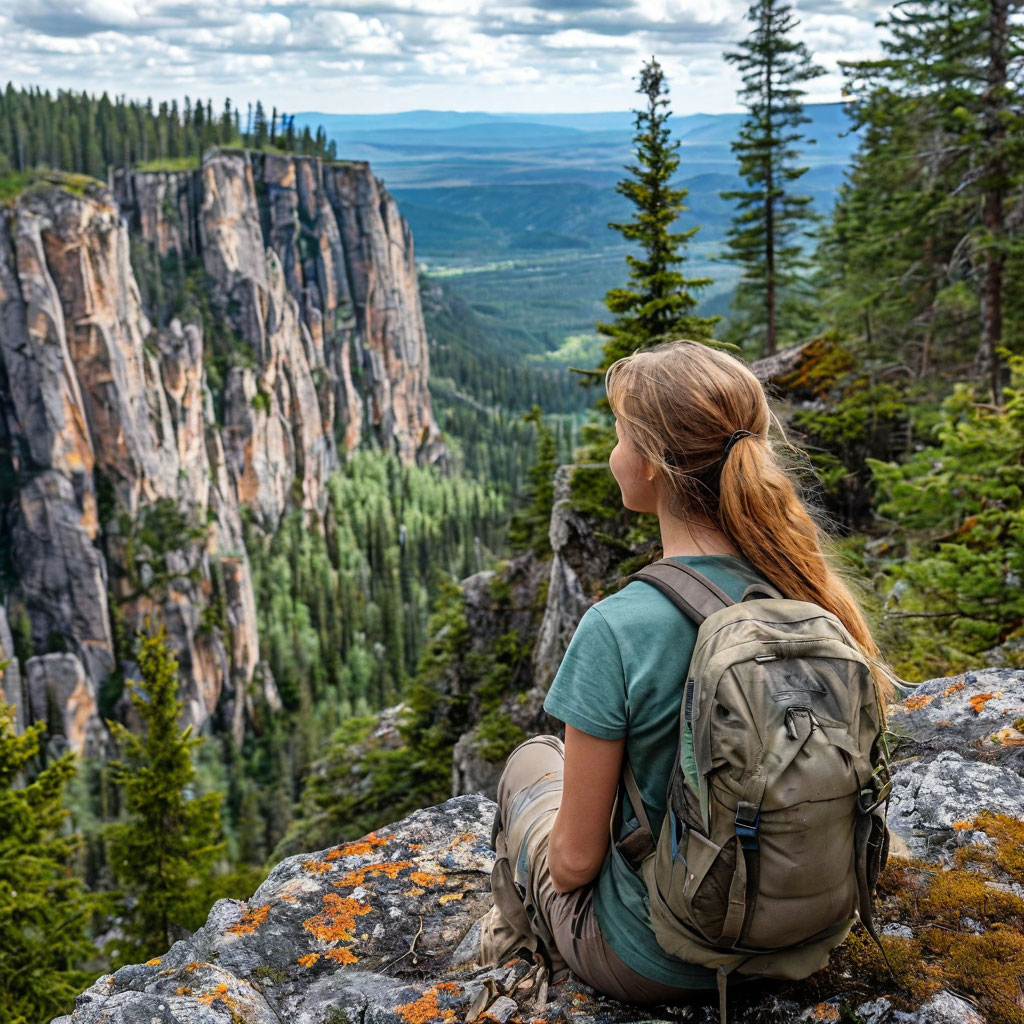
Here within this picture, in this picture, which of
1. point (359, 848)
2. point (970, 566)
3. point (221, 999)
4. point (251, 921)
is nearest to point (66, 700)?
point (359, 848)

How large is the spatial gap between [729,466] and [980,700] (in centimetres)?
374

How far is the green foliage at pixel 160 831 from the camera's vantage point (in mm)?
18328

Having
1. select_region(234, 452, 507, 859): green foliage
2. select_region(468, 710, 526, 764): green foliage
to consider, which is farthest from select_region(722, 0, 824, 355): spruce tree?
select_region(234, 452, 507, 859): green foliage

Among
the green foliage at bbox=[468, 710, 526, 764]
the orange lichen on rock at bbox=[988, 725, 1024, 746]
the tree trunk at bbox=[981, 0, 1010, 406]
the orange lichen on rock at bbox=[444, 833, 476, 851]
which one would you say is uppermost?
the tree trunk at bbox=[981, 0, 1010, 406]

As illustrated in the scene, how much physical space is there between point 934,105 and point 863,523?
7.45 meters

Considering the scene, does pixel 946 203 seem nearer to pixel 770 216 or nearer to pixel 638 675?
pixel 770 216

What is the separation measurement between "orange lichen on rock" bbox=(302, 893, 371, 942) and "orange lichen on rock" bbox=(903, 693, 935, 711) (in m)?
3.77

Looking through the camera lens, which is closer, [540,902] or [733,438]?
[733,438]

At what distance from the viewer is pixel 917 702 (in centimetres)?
609

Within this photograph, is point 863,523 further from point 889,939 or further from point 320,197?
point 320,197

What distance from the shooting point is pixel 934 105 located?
1566 cm

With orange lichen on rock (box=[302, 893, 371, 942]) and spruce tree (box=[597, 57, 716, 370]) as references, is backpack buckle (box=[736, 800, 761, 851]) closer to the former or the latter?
orange lichen on rock (box=[302, 893, 371, 942])

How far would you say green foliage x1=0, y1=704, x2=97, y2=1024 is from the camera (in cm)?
1277

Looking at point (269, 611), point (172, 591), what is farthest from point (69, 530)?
point (269, 611)
